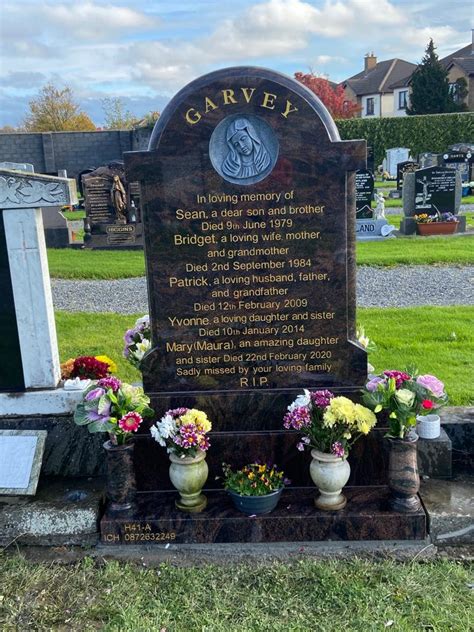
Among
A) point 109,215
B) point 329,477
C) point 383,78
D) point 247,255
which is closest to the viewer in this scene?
point 329,477

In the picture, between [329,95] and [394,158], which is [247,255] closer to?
[394,158]

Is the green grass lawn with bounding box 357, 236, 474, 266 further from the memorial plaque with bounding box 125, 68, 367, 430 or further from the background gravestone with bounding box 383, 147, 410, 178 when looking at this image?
the background gravestone with bounding box 383, 147, 410, 178

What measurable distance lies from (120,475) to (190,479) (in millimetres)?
433

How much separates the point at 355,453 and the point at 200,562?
1201mm

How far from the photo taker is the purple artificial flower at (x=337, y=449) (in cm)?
383

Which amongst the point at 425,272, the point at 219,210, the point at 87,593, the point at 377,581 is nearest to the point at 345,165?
the point at 219,210

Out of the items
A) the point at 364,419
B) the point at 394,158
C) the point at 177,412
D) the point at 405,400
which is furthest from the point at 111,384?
the point at 394,158

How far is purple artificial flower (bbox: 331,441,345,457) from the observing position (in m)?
3.83

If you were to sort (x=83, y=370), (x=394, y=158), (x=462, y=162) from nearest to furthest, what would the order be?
(x=83, y=370), (x=462, y=162), (x=394, y=158)

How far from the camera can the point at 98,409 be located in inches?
154

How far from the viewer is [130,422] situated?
3.86m

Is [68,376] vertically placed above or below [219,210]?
below

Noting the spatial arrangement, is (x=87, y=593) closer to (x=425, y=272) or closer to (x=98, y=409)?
(x=98, y=409)

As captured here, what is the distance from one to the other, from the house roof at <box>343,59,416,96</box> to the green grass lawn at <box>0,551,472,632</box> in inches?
2557
